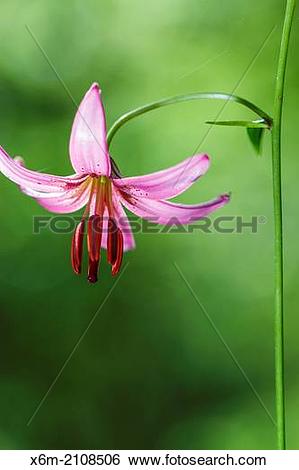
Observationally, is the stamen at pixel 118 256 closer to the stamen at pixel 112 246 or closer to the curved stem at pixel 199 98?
the stamen at pixel 112 246

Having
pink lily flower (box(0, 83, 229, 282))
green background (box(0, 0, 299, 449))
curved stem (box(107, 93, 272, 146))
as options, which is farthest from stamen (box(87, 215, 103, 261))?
green background (box(0, 0, 299, 449))

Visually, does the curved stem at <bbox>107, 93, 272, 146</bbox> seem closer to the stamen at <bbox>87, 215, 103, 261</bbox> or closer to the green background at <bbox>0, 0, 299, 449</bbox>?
the stamen at <bbox>87, 215, 103, 261</bbox>

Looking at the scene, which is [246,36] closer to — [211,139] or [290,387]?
[211,139]

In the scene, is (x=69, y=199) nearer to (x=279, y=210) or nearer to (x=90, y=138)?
(x=90, y=138)

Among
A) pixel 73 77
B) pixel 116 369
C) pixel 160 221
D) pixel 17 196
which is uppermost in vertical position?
pixel 73 77

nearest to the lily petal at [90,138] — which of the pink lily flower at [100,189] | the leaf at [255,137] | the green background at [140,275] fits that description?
the pink lily flower at [100,189]

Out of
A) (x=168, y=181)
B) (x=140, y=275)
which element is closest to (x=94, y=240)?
(x=168, y=181)

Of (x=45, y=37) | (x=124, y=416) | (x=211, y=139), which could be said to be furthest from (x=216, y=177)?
(x=124, y=416)
